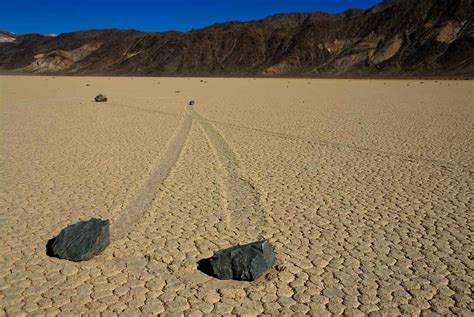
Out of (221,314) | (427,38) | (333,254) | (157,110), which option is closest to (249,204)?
(333,254)

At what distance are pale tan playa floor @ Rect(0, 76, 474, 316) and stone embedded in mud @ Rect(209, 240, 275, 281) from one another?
0.27 ft

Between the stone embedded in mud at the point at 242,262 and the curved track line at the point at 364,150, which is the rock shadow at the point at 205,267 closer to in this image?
the stone embedded in mud at the point at 242,262

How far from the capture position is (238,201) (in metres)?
5.98

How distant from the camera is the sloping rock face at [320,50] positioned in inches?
2413

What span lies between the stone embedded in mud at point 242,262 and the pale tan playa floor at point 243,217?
3.2 inches

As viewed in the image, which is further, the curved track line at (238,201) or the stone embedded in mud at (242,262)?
the curved track line at (238,201)

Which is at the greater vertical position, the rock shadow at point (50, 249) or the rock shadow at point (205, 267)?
the rock shadow at point (205, 267)

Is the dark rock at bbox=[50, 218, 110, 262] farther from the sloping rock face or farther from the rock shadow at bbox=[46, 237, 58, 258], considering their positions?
the sloping rock face

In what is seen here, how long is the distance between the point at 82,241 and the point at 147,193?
2083mm

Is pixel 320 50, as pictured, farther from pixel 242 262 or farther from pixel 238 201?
pixel 242 262

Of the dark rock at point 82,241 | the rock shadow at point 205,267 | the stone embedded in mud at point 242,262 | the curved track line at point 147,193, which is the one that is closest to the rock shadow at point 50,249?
the dark rock at point 82,241

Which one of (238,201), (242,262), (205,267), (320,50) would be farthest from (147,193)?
(320,50)

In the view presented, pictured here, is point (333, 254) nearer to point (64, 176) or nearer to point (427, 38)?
point (64, 176)

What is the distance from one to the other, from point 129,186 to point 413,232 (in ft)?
13.1
